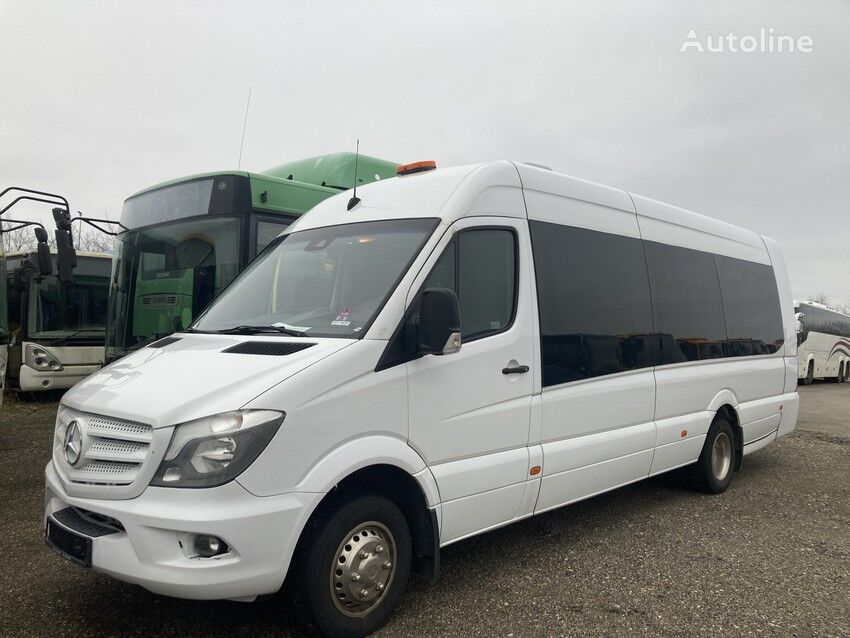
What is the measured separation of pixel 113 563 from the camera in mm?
3059

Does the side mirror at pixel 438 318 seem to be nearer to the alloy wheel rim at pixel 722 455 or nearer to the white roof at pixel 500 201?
the white roof at pixel 500 201

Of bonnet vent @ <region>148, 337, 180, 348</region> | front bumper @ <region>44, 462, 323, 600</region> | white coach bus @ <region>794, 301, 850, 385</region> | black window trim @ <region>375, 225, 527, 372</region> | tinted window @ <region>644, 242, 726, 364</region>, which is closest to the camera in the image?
front bumper @ <region>44, 462, 323, 600</region>

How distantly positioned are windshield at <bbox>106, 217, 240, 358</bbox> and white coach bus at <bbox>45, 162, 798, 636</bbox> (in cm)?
220

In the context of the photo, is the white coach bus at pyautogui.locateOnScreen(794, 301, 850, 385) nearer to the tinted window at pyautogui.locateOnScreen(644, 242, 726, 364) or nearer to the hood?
the tinted window at pyautogui.locateOnScreen(644, 242, 726, 364)

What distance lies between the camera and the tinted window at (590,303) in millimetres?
4637

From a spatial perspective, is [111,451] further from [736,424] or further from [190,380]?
[736,424]

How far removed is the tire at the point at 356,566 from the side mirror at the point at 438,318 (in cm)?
87

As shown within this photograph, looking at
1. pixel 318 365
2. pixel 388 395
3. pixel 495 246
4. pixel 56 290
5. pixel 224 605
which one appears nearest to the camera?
pixel 318 365

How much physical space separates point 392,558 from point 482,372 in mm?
1168

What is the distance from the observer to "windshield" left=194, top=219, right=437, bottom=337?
12.4 feet

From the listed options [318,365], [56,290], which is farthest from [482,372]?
[56,290]

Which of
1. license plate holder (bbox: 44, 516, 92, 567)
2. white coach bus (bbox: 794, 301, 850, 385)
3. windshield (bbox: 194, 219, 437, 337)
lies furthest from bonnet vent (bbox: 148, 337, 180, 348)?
white coach bus (bbox: 794, 301, 850, 385)

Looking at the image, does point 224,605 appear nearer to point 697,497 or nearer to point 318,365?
point 318,365

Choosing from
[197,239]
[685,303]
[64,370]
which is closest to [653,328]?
[685,303]
